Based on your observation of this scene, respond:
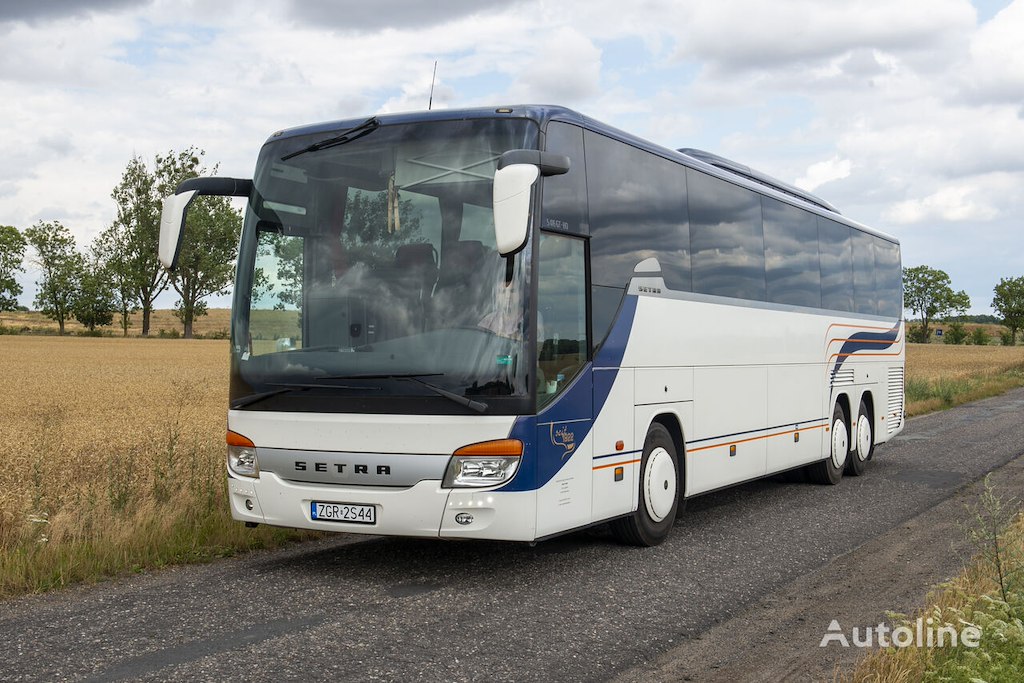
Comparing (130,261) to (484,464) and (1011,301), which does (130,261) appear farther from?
(1011,301)

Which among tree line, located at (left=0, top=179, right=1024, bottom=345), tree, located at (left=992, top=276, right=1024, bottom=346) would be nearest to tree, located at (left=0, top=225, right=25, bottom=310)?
tree line, located at (left=0, top=179, right=1024, bottom=345)

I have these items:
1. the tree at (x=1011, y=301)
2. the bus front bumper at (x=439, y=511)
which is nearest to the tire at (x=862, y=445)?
the bus front bumper at (x=439, y=511)

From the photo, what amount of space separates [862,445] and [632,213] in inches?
287

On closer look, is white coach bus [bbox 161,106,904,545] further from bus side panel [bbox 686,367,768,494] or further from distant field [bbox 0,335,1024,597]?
distant field [bbox 0,335,1024,597]

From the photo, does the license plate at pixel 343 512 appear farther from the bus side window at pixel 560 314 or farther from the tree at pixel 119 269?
the tree at pixel 119 269

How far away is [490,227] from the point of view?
23.7 ft

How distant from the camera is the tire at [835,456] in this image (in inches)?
523

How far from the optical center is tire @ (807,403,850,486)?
43.6ft

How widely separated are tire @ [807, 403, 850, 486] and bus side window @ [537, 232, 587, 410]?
255 inches

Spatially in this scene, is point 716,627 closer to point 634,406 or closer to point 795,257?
point 634,406

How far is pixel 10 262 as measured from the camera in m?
104

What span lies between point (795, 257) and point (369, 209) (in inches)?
256

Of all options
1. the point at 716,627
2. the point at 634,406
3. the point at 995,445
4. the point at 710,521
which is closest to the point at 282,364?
the point at 634,406

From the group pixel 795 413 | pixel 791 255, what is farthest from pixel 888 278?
pixel 795 413
